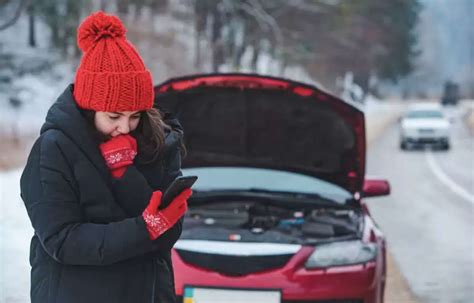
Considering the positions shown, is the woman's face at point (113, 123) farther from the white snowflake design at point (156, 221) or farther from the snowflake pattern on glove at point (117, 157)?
the white snowflake design at point (156, 221)

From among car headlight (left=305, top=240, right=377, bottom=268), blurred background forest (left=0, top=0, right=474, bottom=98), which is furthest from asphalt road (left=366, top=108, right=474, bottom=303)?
blurred background forest (left=0, top=0, right=474, bottom=98)

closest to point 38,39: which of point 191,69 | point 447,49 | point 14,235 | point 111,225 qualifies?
point 191,69

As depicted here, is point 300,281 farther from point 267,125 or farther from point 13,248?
point 13,248

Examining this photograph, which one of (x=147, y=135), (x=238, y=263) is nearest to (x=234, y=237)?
(x=238, y=263)

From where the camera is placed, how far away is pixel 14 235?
8.53m

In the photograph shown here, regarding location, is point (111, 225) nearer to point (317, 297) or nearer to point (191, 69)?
point (317, 297)

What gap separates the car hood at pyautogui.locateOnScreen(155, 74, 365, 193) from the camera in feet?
17.0

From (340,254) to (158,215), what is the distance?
101 inches

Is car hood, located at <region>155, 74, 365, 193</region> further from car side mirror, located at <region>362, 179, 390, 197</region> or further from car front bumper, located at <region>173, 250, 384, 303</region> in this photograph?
car front bumper, located at <region>173, 250, 384, 303</region>

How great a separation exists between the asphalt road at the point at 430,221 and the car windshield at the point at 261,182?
178 centimetres

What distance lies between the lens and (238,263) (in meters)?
4.67

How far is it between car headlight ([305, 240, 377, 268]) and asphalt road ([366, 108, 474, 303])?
2299 millimetres

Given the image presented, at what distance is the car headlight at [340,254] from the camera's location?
470 cm

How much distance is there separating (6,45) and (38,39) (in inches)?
42.5
